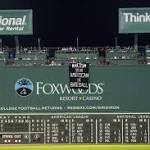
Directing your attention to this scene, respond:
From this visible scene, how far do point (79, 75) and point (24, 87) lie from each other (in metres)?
1.34

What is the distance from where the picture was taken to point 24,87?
15539 millimetres

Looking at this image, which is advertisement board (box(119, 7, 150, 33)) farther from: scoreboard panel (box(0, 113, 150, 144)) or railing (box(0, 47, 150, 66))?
scoreboard panel (box(0, 113, 150, 144))

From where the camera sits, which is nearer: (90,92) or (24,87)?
(90,92)

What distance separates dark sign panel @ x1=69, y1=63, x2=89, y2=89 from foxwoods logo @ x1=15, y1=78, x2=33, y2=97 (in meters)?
0.99

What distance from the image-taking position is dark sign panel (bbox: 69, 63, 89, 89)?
604 inches

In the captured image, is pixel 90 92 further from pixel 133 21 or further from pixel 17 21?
pixel 17 21

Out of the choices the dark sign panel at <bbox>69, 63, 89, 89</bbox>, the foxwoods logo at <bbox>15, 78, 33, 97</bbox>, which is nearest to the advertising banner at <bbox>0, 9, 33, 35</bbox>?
the foxwoods logo at <bbox>15, 78, 33, 97</bbox>

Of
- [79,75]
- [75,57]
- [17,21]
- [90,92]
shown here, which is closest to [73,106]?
[90,92]

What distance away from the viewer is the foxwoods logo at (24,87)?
15.4m

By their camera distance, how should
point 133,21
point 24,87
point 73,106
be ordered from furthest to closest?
1. point 133,21
2. point 24,87
3. point 73,106
